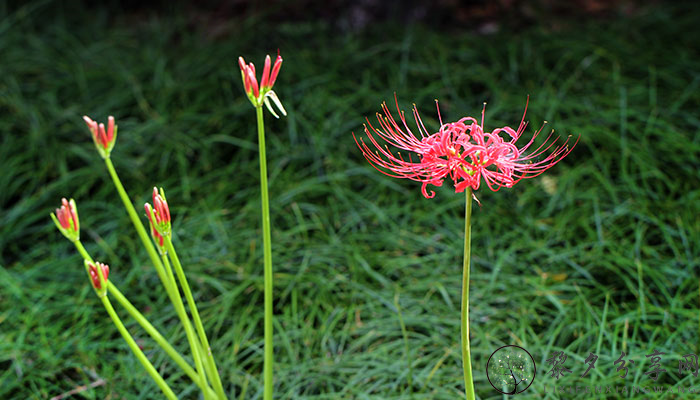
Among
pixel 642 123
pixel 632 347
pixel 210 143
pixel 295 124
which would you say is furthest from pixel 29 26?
pixel 632 347

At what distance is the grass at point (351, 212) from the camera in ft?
5.66

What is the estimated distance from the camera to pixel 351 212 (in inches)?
90.8

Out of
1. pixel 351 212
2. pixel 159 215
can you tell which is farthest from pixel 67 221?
pixel 351 212

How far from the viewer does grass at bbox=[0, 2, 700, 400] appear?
68.0 inches

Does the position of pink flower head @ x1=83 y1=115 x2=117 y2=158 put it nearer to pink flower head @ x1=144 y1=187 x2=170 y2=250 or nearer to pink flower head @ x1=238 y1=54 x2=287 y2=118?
pink flower head @ x1=144 y1=187 x2=170 y2=250

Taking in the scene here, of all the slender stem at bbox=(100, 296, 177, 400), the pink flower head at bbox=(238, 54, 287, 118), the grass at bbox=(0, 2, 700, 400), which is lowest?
the grass at bbox=(0, 2, 700, 400)

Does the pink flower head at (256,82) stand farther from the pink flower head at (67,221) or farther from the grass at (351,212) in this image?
the grass at (351,212)

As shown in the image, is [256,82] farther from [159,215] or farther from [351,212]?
[351,212]

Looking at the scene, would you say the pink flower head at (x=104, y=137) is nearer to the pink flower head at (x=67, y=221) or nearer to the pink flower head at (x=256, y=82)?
the pink flower head at (x=67, y=221)

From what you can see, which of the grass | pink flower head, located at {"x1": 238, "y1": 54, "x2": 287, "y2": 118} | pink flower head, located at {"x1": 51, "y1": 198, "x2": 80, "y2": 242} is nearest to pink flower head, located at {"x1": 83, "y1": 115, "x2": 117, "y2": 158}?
pink flower head, located at {"x1": 51, "y1": 198, "x2": 80, "y2": 242}

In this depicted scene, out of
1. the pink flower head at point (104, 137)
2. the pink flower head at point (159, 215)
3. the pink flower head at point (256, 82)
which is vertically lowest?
the pink flower head at point (159, 215)

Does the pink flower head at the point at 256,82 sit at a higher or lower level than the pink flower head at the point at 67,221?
higher

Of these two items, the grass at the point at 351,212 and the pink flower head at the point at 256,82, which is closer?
the pink flower head at the point at 256,82

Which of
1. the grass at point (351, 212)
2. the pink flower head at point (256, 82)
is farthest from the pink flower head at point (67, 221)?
the grass at point (351, 212)
